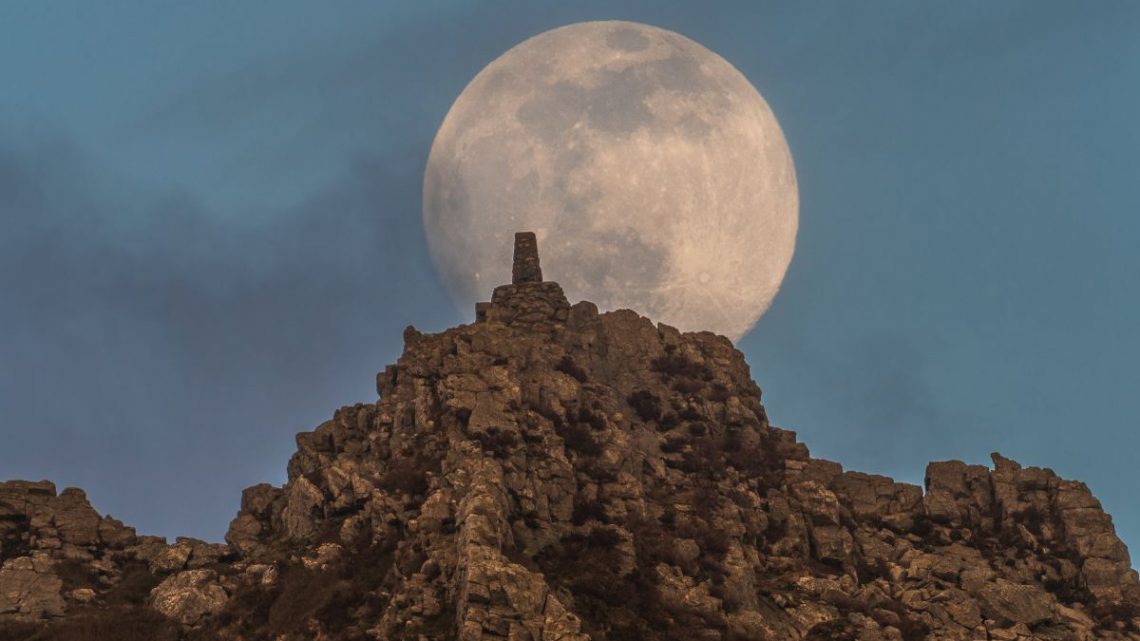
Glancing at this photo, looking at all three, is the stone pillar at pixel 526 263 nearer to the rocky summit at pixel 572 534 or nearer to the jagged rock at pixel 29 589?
the rocky summit at pixel 572 534

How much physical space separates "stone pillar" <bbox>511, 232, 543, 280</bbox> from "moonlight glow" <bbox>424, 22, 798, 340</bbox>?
94 cm

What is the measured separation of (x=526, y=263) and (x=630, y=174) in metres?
12.6

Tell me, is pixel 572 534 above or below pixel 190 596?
above

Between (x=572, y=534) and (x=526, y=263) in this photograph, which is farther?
(x=526, y=263)

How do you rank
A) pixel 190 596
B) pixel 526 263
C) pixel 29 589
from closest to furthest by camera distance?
pixel 190 596, pixel 29 589, pixel 526 263

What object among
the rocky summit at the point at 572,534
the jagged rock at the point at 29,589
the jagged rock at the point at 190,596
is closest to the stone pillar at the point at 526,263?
the rocky summit at the point at 572,534

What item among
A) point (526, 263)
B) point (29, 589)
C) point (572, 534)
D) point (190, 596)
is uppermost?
point (526, 263)

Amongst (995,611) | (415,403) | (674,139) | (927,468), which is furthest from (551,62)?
(995,611)

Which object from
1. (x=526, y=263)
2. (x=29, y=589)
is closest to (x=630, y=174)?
(x=526, y=263)

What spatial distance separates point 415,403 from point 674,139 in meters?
32.9

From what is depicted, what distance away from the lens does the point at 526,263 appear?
173 m

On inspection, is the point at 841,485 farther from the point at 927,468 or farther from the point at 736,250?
the point at 736,250

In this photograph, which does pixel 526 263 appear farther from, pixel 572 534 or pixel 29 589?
pixel 29 589

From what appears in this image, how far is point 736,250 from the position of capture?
17238cm
